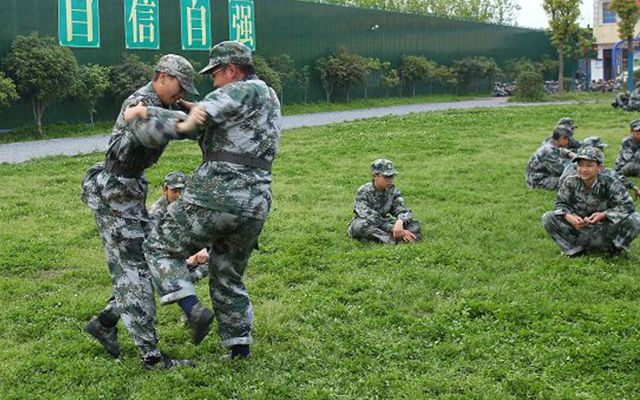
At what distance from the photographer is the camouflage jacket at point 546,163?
37.1ft

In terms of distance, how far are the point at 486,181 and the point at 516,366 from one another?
24.9 feet

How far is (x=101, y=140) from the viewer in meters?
17.4

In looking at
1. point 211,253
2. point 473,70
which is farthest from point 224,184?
point 473,70

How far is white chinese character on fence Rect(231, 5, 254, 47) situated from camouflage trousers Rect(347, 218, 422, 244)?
57.8 feet

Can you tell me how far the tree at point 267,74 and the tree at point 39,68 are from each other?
24.1ft

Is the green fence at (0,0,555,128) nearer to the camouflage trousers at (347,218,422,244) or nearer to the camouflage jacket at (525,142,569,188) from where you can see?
the camouflage jacket at (525,142,569,188)

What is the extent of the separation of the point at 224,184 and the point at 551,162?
309 inches

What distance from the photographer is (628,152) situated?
12359 millimetres

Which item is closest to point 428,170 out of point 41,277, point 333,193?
point 333,193

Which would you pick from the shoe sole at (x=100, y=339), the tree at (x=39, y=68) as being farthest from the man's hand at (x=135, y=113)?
the tree at (x=39, y=68)

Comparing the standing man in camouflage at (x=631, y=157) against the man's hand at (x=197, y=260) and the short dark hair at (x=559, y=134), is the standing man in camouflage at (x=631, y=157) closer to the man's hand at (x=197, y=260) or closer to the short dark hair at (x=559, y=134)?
the short dark hair at (x=559, y=134)

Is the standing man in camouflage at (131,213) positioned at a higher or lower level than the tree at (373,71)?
lower

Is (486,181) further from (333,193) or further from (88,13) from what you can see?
(88,13)

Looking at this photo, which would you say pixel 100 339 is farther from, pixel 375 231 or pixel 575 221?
pixel 575 221
